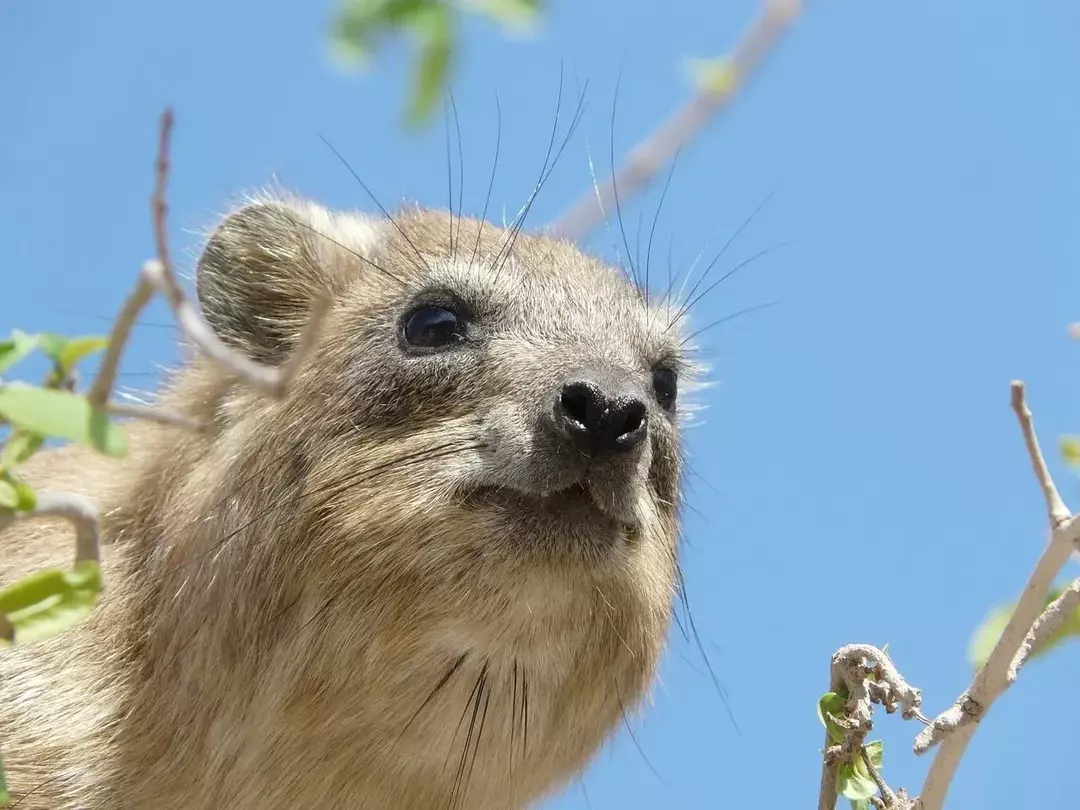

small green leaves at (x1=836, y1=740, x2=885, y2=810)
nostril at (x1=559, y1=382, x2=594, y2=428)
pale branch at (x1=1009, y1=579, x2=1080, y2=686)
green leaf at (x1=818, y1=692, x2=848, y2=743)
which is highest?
nostril at (x1=559, y1=382, x2=594, y2=428)

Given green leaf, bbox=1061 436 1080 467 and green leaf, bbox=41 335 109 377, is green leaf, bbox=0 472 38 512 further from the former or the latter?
green leaf, bbox=1061 436 1080 467

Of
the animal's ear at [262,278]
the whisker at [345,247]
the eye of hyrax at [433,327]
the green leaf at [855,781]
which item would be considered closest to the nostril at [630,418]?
the eye of hyrax at [433,327]

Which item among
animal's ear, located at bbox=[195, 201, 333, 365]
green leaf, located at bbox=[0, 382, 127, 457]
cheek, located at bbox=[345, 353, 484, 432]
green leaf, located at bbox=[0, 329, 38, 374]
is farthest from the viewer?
animal's ear, located at bbox=[195, 201, 333, 365]

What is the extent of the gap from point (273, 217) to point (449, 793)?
247 centimetres

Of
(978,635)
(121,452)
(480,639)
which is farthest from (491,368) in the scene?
(121,452)

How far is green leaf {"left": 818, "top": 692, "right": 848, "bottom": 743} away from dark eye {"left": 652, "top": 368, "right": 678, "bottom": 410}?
1859mm

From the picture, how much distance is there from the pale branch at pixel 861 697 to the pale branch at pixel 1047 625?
43 cm

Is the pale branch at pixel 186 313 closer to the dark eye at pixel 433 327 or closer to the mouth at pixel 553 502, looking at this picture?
the mouth at pixel 553 502

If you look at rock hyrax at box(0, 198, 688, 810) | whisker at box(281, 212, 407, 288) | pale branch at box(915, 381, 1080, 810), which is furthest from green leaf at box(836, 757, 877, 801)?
whisker at box(281, 212, 407, 288)

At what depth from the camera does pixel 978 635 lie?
3.74 metres

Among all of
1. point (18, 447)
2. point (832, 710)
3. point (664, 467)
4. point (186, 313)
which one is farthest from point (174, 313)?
point (664, 467)

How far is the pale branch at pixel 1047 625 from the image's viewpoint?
3299 mm

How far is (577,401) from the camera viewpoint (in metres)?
4.12

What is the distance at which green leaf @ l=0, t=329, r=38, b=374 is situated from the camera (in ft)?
8.72
